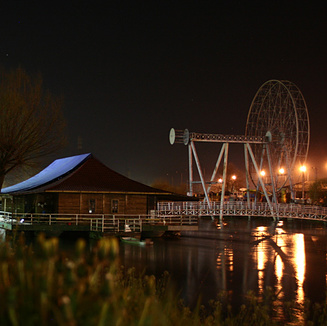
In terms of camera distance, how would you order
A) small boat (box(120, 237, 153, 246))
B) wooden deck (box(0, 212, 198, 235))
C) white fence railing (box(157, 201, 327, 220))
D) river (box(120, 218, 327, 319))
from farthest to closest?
white fence railing (box(157, 201, 327, 220))
wooden deck (box(0, 212, 198, 235))
small boat (box(120, 237, 153, 246))
river (box(120, 218, 327, 319))

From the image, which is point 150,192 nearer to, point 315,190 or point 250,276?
point 250,276

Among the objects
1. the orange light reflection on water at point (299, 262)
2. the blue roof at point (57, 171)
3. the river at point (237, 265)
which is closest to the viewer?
the river at point (237, 265)

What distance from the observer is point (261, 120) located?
64.3m

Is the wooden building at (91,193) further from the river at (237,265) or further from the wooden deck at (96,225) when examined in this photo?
the river at (237,265)

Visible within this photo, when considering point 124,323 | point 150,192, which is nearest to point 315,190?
point 150,192

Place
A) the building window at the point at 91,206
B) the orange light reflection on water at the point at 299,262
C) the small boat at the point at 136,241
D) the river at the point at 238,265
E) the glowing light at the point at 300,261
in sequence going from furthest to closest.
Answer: the building window at the point at 91,206
the small boat at the point at 136,241
the glowing light at the point at 300,261
the orange light reflection on water at the point at 299,262
the river at the point at 238,265

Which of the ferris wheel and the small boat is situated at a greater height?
the ferris wheel

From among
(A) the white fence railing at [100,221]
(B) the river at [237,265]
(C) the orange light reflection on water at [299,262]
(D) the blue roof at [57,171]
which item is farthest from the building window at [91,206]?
(C) the orange light reflection on water at [299,262]

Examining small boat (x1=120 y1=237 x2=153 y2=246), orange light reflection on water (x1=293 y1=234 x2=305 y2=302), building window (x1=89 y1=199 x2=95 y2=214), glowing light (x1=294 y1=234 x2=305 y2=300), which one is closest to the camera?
orange light reflection on water (x1=293 y1=234 x2=305 y2=302)

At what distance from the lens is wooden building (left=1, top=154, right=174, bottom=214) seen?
124 ft

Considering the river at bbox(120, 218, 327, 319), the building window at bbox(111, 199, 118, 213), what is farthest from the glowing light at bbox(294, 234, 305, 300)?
the building window at bbox(111, 199, 118, 213)

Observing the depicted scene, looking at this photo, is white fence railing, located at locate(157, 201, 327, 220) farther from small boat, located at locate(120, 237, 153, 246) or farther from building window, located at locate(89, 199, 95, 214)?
small boat, located at locate(120, 237, 153, 246)

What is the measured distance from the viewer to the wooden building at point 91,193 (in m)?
37.7

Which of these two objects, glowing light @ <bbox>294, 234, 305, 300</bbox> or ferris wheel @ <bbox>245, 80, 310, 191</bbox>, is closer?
glowing light @ <bbox>294, 234, 305, 300</bbox>
